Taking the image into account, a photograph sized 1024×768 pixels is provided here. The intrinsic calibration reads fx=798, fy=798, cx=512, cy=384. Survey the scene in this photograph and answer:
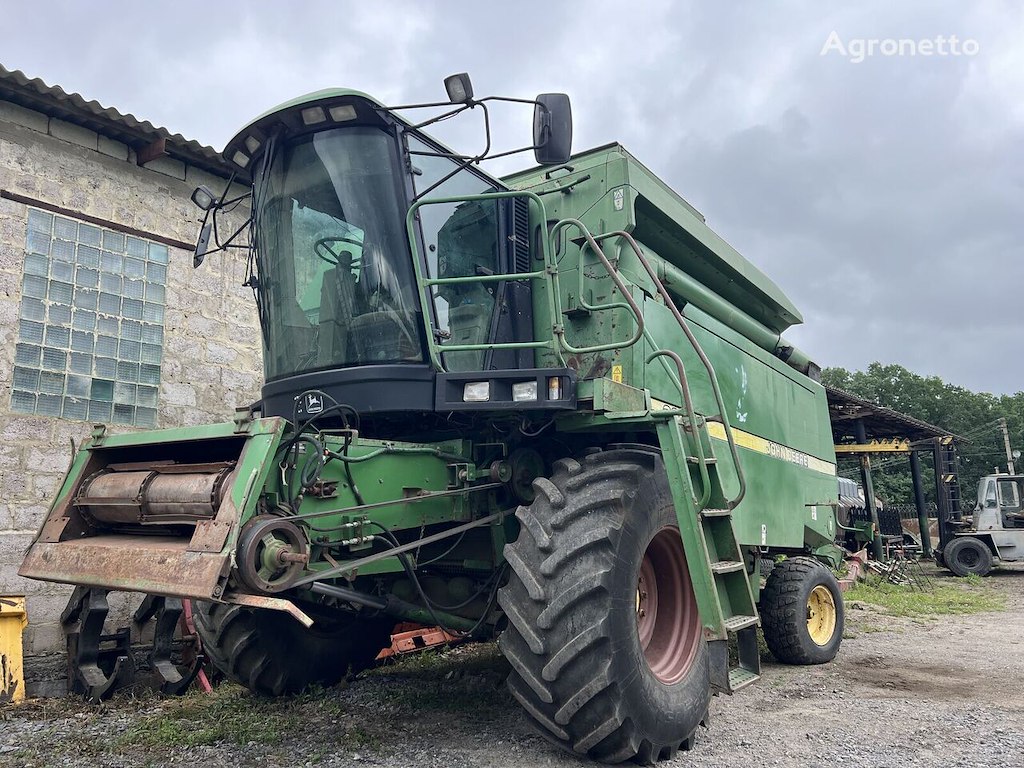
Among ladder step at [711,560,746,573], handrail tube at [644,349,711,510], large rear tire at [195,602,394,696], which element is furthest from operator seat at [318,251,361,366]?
ladder step at [711,560,746,573]

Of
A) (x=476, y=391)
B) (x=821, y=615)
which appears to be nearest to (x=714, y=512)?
(x=476, y=391)

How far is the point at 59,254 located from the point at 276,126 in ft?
11.2

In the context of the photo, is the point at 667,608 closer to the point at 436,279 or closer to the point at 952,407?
the point at 436,279

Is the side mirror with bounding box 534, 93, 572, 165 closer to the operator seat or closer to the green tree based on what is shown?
the operator seat

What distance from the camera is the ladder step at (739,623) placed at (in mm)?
4013

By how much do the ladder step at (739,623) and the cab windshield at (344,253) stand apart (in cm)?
211

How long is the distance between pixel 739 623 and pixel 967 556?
1595cm

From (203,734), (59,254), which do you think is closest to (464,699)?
(203,734)

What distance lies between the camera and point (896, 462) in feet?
155

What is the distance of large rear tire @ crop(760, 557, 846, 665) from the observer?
6508mm

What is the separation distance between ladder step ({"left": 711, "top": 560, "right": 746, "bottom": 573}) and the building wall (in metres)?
4.99

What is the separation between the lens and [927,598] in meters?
12.0

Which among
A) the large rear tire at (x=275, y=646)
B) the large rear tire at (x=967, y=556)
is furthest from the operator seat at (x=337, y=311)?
the large rear tire at (x=967, y=556)

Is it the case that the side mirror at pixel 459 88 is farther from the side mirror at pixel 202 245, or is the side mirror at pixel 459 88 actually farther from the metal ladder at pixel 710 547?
the side mirror at pixel 202 245
